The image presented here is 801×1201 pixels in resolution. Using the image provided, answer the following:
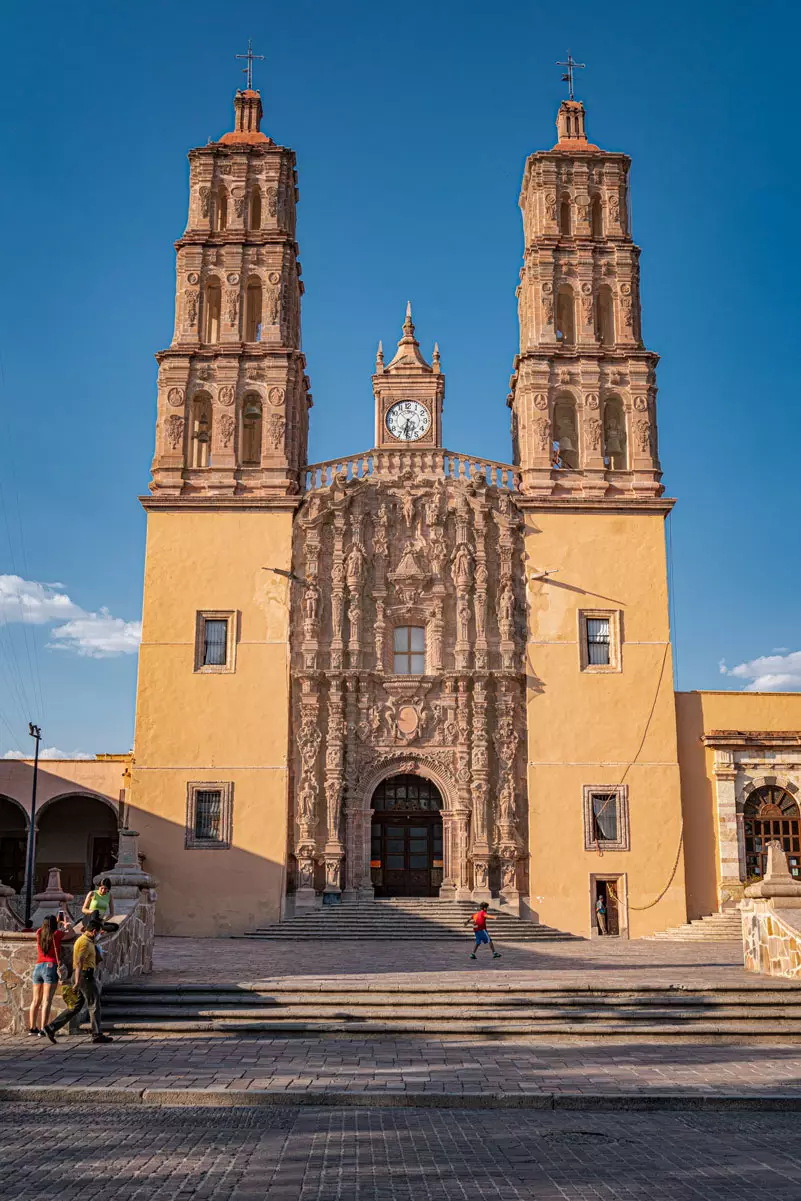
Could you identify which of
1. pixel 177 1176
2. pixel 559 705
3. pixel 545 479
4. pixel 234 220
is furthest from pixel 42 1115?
pixel 234 220

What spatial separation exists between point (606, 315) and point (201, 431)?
11751mm

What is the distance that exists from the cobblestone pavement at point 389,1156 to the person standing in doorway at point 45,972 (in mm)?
3052

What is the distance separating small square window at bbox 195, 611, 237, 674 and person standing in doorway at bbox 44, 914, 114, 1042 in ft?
51.2

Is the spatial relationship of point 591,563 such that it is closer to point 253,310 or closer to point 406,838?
point 406,838

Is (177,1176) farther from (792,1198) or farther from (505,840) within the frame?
(505,840)

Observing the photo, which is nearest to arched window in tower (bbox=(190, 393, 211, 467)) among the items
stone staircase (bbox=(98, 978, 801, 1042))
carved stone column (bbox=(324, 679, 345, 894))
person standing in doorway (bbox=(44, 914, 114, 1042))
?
carved stone column (bbox=(324, 679, 345, 894))

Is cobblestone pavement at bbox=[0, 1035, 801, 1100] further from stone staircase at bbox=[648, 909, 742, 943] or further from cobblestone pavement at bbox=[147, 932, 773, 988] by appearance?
stone staircase at bbox=[648, 909, 742, 943]

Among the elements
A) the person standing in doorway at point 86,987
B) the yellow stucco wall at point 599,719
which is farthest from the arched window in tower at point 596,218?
the person standing in doorway at point 86,987

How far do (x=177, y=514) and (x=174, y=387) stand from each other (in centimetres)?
361

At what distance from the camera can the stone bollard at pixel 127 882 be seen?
657 inches

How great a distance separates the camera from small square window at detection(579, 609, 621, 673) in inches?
1142

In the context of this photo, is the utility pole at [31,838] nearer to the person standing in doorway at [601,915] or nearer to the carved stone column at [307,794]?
the carved stone column at [307,794]

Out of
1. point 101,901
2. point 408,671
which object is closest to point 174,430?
point 408,671

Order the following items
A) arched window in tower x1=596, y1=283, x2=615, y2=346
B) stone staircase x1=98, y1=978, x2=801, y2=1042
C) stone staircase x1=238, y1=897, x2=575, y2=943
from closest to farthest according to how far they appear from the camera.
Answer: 1. stone staircase x1=98, y1=978, x2=801, y2=1042
2. stone staircase x1=238, y1=897, x2=575, y2=943
3. arched window in tower x1=596, y1=283, x2=615, y2=346
